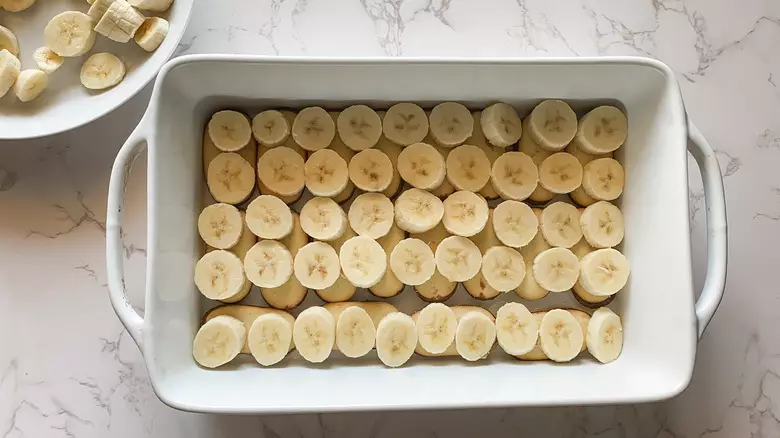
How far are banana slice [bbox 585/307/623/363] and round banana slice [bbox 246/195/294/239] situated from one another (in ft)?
1.58

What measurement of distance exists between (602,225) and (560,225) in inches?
2.5

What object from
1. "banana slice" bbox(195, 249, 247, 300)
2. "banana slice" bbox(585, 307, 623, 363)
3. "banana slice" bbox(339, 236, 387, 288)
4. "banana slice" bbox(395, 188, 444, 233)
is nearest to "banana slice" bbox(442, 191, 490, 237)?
"banana slice" bbox(395, 188, 444, 233)

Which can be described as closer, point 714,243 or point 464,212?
point 714,243

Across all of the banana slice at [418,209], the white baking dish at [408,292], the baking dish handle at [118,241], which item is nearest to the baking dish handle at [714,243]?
the white baking dish at [408,292]

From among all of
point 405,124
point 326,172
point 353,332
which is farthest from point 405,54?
point 353,332

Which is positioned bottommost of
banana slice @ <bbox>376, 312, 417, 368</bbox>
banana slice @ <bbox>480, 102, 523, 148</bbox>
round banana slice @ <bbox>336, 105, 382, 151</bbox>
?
banana slice @ <bbox>376, 312, 417, 368</bbox>

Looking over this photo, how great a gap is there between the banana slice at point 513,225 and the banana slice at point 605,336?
16 centimetres

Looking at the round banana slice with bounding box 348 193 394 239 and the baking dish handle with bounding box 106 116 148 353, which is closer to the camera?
the baking dish handle with bounding box 106 116 148 353

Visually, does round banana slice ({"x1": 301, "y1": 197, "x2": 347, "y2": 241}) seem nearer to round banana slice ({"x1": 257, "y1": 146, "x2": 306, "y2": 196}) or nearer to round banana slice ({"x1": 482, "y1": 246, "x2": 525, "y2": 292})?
round banana slice ({"x1": 257, "y1": 146, "x2": 306, "y2": 196})

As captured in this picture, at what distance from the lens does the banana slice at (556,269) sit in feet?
3.39

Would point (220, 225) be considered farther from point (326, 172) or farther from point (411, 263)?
point (411, 263)

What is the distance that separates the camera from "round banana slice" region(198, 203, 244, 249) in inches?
40.2

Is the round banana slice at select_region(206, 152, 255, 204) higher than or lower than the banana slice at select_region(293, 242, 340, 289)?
higher

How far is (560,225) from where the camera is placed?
1054 millimetres
